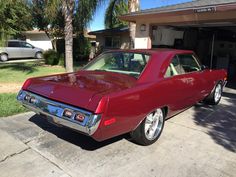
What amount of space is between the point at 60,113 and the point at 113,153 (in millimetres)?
1071

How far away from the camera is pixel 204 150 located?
13.9 feet

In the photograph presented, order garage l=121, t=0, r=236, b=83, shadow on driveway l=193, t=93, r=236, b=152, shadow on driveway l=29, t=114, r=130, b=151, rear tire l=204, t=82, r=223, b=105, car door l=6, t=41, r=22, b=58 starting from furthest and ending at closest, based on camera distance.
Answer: car door l=6, t=41, r=22, b=58
garage l=121, t=0, r=236, b=83
rear tire l=204, t=82, r=223, b=105
shadow on driveway l=193, t=93, r=236, b=152
shadow on driveway l=29, t=114, r=130, b=151

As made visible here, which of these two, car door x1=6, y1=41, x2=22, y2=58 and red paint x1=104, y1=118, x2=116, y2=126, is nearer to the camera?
red paint x1=104, y1=118, x2=116, y2=126

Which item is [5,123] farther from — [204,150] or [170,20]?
[170,20]

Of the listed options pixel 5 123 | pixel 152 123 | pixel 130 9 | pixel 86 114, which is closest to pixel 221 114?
pixel 152 123

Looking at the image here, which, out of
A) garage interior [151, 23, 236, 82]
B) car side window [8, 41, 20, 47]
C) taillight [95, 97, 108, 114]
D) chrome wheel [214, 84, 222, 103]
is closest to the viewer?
taillight [95, 97, 108, 114]

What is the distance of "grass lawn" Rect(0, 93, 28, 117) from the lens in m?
5.68

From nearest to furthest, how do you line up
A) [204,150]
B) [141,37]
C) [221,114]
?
[204,150], [221,114], [141,37]

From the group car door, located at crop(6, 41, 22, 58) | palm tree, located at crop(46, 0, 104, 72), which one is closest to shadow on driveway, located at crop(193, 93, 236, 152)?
palm tree, located at crop(46, 0, 104, 72)

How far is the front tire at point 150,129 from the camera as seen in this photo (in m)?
4.07

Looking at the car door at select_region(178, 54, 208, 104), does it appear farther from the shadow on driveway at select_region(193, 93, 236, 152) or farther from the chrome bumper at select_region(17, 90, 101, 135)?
the chrome bumper at select_region(17, 90, 101, 135)

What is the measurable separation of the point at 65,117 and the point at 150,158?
4.67 ft

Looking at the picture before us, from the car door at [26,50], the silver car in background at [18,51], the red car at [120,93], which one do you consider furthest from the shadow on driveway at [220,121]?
the car door at [26,50]

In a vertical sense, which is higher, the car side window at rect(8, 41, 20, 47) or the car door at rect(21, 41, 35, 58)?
the car side window at rect(8, 41, 20, 47)
